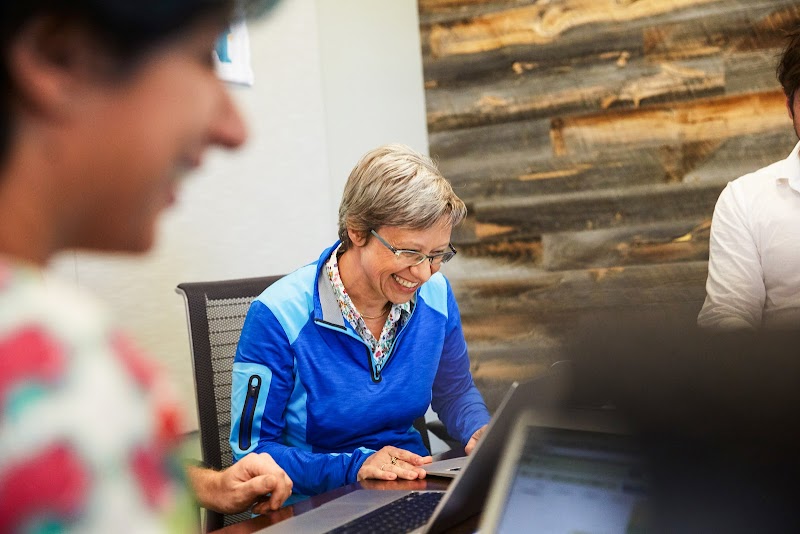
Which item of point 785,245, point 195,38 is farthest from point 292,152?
point 195,38

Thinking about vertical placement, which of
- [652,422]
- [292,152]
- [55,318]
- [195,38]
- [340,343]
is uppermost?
[292,152]

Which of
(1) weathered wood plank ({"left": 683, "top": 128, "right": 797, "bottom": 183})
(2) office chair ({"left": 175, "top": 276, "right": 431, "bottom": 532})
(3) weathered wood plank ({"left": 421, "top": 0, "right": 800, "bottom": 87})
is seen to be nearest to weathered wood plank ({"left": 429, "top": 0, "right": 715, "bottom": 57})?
(3) weathered wood plank ({"left": 421, "top": 0, "right": 800, "bottom": 87})

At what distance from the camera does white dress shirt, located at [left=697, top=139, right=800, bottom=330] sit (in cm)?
208

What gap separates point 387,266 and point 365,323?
0.15 meters

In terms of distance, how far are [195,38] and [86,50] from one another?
0.04m

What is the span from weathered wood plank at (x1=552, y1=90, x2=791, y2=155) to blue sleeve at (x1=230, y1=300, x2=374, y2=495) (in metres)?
1.69

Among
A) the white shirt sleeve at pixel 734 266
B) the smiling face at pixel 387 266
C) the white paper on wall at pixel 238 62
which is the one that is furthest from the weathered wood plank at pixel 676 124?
the smiling face at pixel 387 266

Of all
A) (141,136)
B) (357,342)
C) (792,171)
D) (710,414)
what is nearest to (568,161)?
(792,171)

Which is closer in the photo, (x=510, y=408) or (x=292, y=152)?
(x=510, y=408)

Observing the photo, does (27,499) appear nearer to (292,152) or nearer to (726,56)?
(292,152)

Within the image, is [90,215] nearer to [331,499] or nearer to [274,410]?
[331,499]

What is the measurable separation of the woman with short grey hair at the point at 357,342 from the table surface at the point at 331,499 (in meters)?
0.17

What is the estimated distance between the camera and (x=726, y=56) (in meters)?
2.68

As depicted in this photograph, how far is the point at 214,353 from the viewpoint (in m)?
1.73
